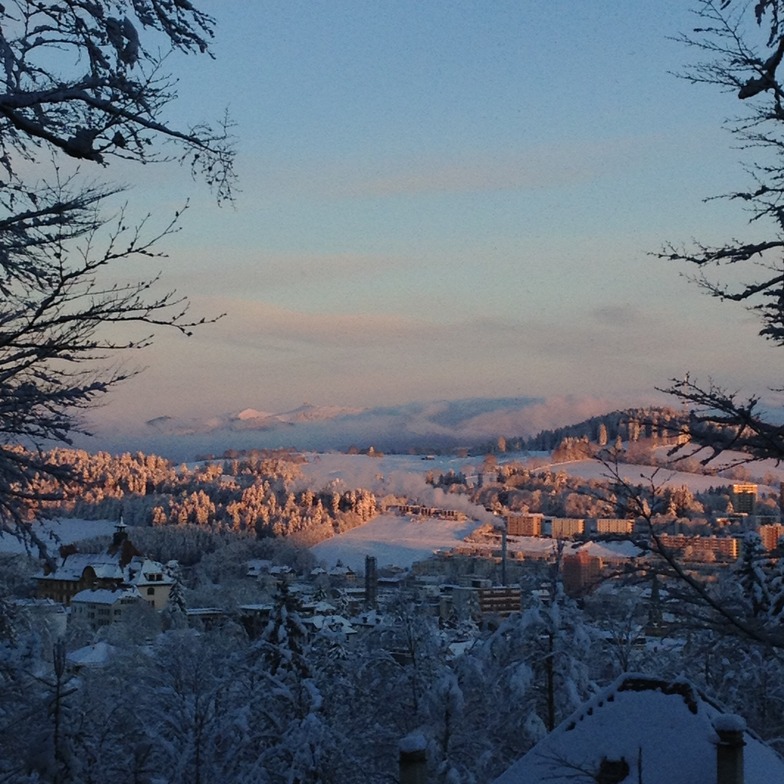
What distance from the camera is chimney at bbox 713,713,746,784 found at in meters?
9.64

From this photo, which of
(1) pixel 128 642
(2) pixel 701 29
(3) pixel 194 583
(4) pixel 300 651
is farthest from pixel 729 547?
(3) pixel 194 583

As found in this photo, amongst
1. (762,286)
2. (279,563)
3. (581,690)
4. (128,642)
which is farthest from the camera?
(279,563)

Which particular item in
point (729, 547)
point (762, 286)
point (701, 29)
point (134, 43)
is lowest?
point (729, 547)

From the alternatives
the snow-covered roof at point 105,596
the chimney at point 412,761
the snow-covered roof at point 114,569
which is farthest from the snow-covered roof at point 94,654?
the snow-covered roof at point 114,569

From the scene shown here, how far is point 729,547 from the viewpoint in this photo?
188ft

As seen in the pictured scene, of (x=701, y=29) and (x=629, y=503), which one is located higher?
(x=701, y=29)

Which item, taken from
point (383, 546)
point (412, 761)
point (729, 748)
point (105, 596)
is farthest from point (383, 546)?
point (729, 748)

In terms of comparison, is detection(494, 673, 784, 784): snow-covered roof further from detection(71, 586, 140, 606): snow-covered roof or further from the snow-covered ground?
the snow-covered ground

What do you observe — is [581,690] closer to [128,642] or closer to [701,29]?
[701,29]

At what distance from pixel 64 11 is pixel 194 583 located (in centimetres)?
12631

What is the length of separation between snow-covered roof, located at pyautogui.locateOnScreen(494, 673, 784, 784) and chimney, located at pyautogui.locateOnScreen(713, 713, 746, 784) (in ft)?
0.35

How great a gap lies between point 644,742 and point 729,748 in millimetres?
1239

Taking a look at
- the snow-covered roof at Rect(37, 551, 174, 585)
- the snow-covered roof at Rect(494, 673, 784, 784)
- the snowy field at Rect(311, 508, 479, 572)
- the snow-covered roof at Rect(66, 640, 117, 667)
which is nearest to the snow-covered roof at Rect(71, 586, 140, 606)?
the snow-covered roof at Rect(37, 551, 174, 585)

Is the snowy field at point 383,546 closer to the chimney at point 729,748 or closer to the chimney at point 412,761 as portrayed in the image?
the chimney at point 412,761
